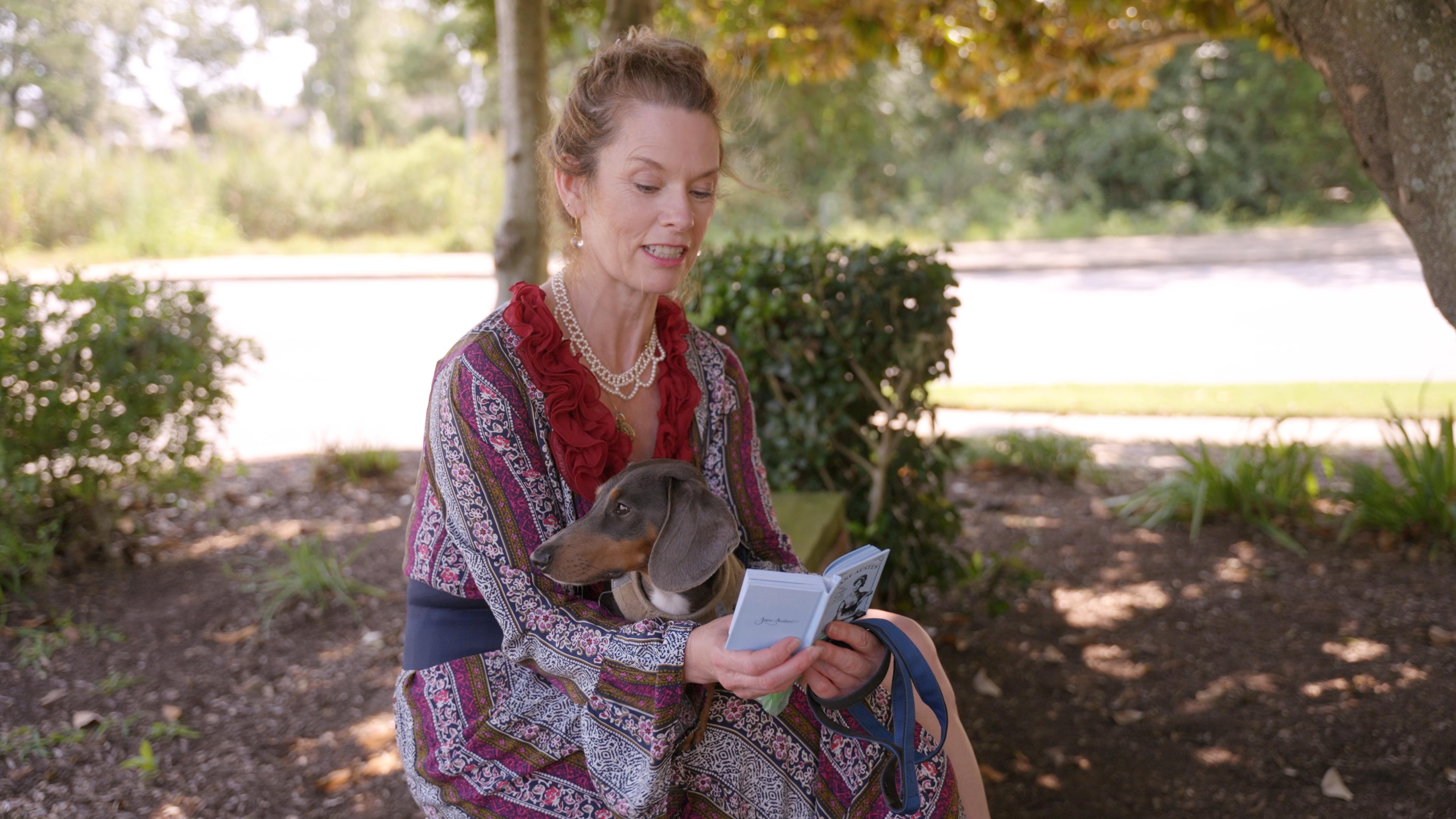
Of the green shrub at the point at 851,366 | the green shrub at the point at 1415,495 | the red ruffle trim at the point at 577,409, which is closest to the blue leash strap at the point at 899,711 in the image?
the red ruffle trim at the point at 577,409

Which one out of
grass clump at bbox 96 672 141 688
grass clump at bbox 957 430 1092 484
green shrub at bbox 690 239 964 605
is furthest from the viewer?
grass clump at bbox 957 430 1092 484

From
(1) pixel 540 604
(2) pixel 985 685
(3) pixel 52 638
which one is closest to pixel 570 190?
(1) pixel 540 604

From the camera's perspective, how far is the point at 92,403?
4.61 m

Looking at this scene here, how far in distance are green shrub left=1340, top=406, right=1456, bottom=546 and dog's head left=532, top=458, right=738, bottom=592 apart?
445 cm

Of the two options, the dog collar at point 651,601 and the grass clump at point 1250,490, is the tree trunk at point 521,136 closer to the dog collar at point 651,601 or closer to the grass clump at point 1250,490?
the dog collar at point 651,601

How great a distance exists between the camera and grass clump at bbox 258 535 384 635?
181 inches

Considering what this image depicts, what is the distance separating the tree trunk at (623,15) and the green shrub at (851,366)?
57.3 inches

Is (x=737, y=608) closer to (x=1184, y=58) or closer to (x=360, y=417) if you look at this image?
(x=360, y=417)

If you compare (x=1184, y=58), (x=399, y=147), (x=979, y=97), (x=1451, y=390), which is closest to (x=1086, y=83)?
(x=979, y=97)

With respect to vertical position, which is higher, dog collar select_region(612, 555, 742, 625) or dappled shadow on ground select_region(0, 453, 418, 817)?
dog collar select_region(612, 555, 742, 625)

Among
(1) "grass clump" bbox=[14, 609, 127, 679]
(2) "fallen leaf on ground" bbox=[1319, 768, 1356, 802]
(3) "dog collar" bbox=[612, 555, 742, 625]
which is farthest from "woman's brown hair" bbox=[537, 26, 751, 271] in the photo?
(1) "grass clump" bbox=[14, 609, 127, 679]

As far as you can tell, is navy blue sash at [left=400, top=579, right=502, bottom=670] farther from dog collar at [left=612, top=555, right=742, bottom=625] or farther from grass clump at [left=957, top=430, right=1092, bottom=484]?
grass clump at [left=957, top=430, right=1092, bottom=484]

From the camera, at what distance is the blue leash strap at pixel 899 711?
6.44 ft

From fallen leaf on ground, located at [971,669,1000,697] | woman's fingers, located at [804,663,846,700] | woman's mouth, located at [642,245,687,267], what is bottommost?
fallen leaf on ground, located at [971,669,1000,697]
